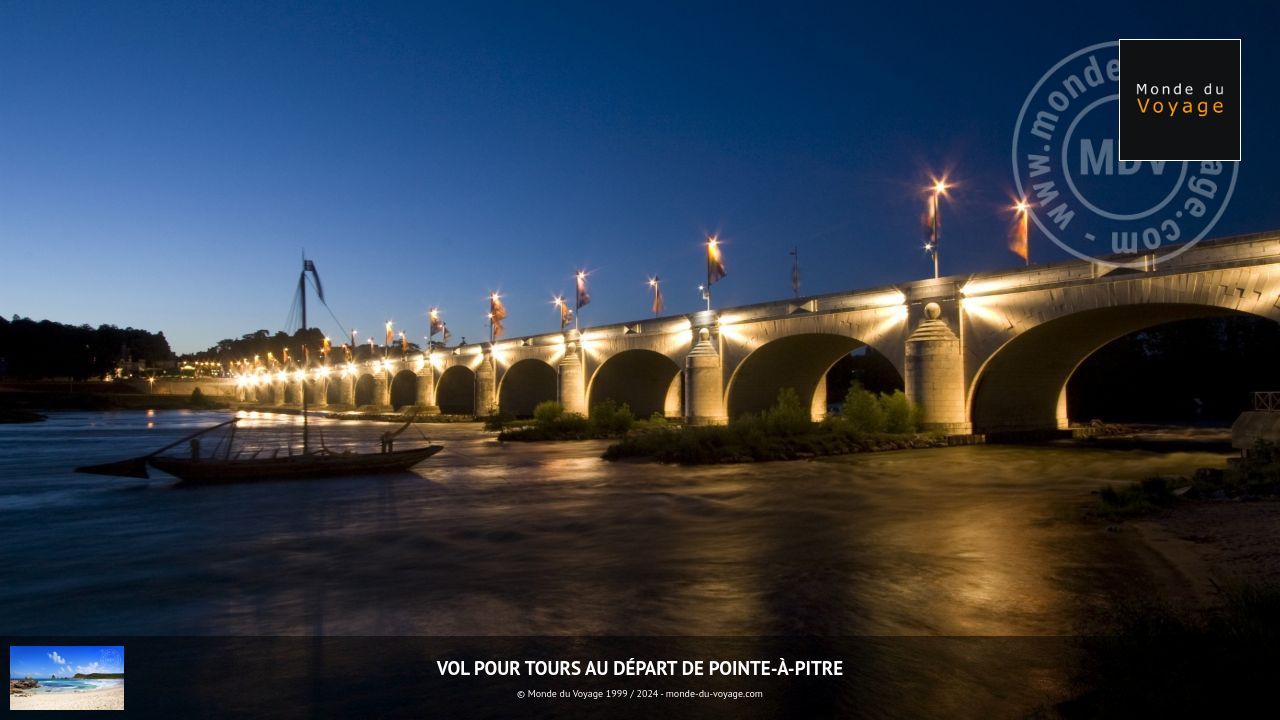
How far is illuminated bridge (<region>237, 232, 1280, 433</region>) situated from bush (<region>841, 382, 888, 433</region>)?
1837 millimetres

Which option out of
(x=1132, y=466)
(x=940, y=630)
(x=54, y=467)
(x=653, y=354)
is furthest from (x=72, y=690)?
(x=653, y=354)

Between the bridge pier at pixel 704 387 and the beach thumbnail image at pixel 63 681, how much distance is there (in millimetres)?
42614

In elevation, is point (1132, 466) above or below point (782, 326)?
below

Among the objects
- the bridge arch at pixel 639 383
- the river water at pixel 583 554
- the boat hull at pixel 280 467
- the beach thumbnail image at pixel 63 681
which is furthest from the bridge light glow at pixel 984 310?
the beach thumbnail image at pixel 63 681

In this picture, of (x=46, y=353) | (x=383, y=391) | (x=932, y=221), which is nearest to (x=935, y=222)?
(x=932, y=221)

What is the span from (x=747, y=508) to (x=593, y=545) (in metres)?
5.88

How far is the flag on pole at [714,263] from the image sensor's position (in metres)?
48.9

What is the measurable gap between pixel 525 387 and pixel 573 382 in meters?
20.6

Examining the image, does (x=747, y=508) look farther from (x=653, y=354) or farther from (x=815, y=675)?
(x=653, y=354)

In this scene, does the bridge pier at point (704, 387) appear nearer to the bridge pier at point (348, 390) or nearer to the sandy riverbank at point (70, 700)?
the sandy riverbank at point (70, 700)

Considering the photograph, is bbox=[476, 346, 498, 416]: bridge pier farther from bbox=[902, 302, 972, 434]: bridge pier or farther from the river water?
bbox=[902, 302, 972, 434]: bridge pier

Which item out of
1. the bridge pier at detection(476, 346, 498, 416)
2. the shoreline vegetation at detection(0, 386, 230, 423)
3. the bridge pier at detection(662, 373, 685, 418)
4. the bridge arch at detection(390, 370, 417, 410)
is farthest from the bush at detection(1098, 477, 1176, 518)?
the shoreline vegetation at detection(0, 386, 230, 423)

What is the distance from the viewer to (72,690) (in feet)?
25.5

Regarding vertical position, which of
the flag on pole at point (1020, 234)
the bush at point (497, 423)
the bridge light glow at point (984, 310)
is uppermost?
the flag on pole at point (1020, 234)
